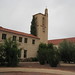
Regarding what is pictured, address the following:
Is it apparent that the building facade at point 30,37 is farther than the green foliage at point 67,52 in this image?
Yes

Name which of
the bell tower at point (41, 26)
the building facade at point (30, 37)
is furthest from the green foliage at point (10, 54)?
the bell tower at point (41, 26)

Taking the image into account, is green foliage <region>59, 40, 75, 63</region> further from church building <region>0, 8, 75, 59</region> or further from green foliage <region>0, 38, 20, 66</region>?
church building <region>0, 8, 75, 59</region>

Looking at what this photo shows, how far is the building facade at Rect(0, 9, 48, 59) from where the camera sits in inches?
1499

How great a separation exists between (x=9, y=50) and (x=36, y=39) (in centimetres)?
2076

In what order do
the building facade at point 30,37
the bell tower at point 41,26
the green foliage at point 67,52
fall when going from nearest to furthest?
the green foliage at point 67,52, the building facade at point 30,37, the bell tower at point 41,26

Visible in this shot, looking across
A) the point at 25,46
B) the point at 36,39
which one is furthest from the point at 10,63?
the point at 36,39

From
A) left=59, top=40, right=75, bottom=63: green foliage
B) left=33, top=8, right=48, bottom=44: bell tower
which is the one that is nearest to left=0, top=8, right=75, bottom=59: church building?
left=33, top=8, right=48, bottom=44: bell tower

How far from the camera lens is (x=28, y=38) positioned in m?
42.8

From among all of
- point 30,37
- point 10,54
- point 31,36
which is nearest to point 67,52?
point 10,54

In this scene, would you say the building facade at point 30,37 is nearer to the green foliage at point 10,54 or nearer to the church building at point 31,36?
the church building at point 31,36

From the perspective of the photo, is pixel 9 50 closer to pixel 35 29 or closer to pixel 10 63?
pixel 10 63

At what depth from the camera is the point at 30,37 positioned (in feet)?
142

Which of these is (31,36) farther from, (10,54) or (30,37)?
(10,54)

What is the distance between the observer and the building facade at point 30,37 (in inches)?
1499
